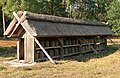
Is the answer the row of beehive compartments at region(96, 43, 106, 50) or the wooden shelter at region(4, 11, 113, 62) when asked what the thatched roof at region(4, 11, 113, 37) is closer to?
the wooden shelter at region(4, 11, 113, 62)

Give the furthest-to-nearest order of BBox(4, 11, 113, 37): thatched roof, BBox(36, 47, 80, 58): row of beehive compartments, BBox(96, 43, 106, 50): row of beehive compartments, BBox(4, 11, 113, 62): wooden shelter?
BBox(96, 43, 106, 50): row of beehive compartments < BBox(36, 47, 80, 58): row of beehive compartments < BBox(4, 11, 113, 62): wooden shelter < BBox(4, 11, 113, 37): thatched roof

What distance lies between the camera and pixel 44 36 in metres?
18.1

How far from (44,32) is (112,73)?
6273 mm

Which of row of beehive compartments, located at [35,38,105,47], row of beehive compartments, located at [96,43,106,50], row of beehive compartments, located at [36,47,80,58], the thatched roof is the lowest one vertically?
row of beehive compartments, located at [96,43,106,50]

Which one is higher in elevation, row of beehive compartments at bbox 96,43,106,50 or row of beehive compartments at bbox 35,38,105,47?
row of beehive compartments at bbox 35,38,105,47

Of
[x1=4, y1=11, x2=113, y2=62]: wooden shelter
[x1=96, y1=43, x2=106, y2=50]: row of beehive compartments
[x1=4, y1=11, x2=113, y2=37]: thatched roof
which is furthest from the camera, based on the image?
[x1=96, y1=43, x2=106, y2=50]: row of beehive compartments

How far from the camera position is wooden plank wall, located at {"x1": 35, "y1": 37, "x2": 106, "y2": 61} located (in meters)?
19.5

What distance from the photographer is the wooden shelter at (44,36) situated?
18.3 m

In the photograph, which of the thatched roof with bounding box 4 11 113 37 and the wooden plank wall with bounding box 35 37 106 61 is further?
the wooden plank wall with bounding box 35 37 106 61

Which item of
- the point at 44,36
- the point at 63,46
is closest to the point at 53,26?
the point at 63,46

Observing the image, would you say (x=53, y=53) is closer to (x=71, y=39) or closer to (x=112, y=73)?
(x=71, y=39)

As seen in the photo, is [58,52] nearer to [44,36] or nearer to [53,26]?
[53,26]

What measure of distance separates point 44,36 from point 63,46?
4.00 metres

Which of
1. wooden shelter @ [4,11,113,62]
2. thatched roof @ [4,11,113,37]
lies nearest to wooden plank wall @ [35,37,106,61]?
wooden shelter @ [4,11,113,62]
